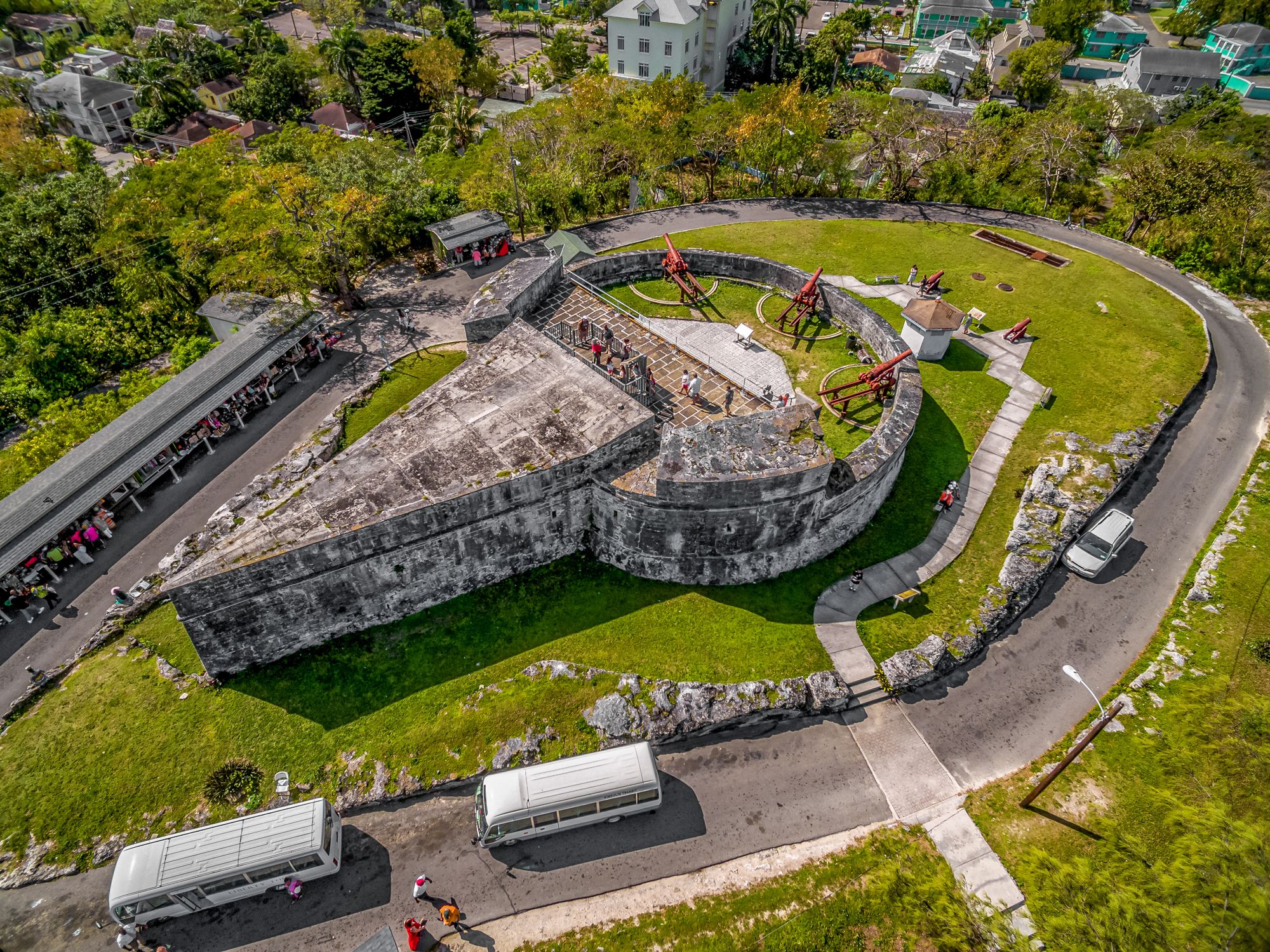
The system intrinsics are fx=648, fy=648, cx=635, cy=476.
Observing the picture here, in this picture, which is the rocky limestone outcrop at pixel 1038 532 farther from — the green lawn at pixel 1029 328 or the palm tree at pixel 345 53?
the palm tree at pixel 345 53

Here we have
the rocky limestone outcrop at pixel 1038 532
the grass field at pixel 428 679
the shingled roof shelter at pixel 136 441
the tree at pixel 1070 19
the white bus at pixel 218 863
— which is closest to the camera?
the white bus at pixel 218 863

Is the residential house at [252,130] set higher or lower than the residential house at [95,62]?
lower

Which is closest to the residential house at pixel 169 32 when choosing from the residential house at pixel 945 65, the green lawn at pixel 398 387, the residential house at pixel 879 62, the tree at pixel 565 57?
the tree at pixel 565 57

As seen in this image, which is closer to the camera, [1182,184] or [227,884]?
[227,884]

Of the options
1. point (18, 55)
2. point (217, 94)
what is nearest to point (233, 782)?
point (217, 94)

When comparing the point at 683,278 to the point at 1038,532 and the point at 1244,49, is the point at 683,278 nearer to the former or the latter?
the point at 1038,532

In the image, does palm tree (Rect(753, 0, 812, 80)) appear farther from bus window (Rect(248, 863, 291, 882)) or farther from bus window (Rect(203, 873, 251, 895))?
bus window (Rect(203, 873, 251, 895))

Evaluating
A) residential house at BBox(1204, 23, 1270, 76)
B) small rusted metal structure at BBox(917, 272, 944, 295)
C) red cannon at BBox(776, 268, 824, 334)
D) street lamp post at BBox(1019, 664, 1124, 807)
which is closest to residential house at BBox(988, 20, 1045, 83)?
residential house at BBox(1204, 23, 1270, 76)
